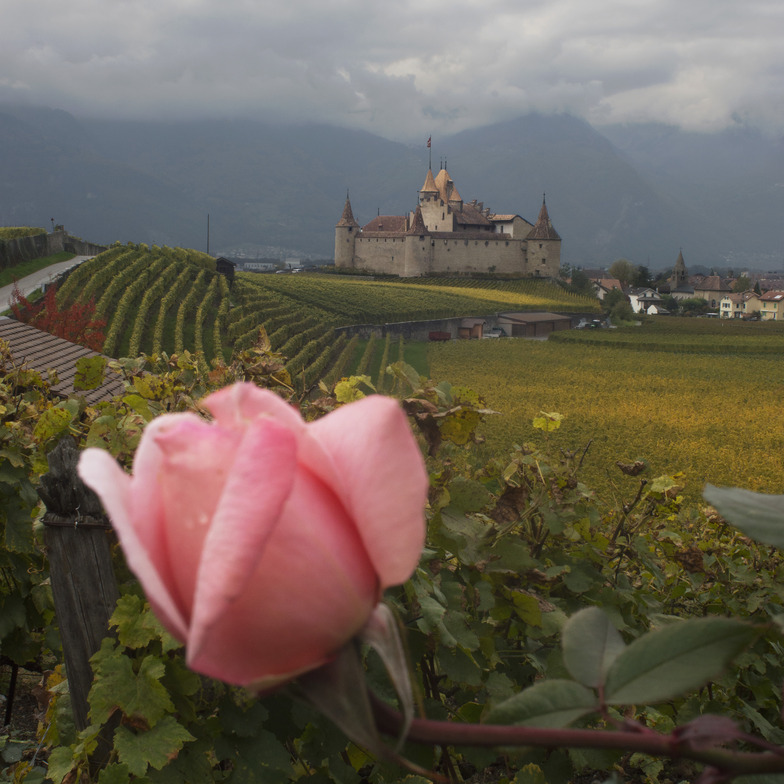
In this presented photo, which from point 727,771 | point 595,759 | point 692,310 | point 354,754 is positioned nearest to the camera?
point 727,771

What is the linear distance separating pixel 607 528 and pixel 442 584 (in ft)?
4.37

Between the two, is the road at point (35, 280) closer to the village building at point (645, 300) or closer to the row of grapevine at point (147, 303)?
the row of grapevine at point (147, 303)

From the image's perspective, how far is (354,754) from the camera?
5.03 ft

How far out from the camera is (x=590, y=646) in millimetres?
532

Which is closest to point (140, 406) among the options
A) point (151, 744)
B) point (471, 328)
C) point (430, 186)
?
point (151, 744)

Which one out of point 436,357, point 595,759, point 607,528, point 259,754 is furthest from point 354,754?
point 436,357

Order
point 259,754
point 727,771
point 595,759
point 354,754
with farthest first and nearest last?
point 354,754
point 259,754
point 595,759
point 727,771

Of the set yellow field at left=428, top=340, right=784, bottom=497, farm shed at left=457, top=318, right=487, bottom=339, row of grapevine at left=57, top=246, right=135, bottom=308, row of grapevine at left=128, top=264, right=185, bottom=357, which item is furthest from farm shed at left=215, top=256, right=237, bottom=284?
farm shed at left=457, top=318, right=487, bottom=339

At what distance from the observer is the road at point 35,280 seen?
2322cm

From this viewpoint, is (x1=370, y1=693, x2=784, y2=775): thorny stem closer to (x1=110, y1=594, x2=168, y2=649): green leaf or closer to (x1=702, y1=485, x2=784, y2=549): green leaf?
(x1=702, y1=485, x2=784, y2=549): green leaf

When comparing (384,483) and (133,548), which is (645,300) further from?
(133,548)

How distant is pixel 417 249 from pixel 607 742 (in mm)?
72897

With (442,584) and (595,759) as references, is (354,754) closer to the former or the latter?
(442,584)

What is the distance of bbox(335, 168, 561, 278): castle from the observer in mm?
72812
